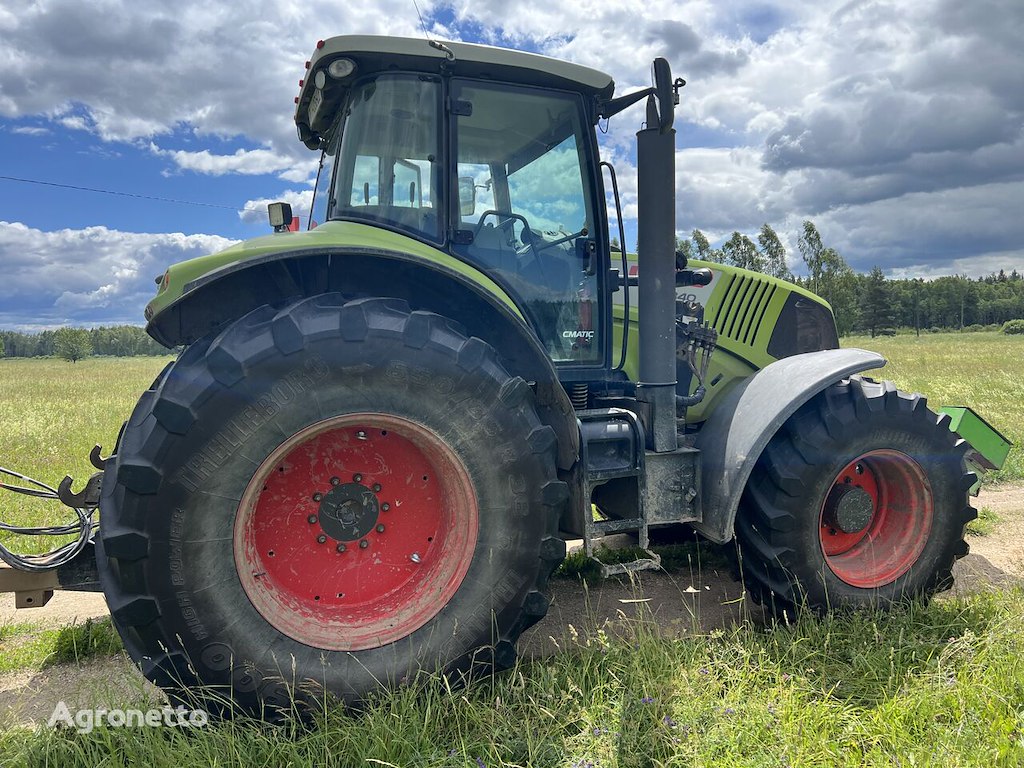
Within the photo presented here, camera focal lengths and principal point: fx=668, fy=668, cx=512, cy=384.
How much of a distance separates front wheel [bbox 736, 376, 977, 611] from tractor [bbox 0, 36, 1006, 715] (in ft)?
0.04

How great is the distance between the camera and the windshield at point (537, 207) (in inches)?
133

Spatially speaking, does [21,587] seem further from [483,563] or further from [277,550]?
[483,563]

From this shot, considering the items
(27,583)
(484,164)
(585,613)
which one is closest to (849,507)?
(585,613)

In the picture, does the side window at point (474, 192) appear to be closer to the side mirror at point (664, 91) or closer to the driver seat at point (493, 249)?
the driver seat at point (493, 249)

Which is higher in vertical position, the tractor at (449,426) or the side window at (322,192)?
the side window at (322,192)

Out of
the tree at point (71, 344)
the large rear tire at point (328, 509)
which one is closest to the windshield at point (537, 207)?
the large rear tire at point (328, 509)

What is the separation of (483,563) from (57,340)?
82.6 meters

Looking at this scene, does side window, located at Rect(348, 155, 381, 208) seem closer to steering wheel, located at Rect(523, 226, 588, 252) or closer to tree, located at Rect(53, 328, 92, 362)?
steering wheel, located at Rect(523, 226, 588, 252)

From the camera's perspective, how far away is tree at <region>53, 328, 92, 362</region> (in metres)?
66.8

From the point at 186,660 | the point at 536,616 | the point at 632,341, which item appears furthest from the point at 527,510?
the point at 632,341

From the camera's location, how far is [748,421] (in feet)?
10.9

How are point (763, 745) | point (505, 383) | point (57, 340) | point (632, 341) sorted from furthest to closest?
point (57, 340) < point (632, 341) < point (505, 383) < point (763, 745)

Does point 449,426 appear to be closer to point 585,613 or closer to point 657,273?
point 657,273

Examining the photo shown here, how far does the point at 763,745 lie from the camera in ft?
7.67
